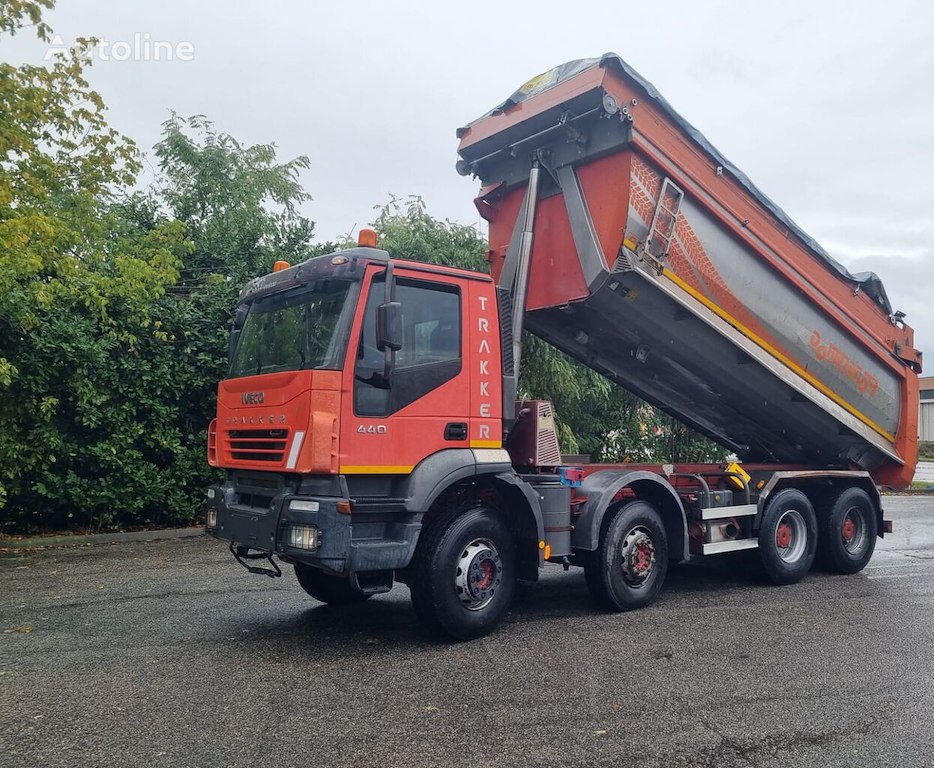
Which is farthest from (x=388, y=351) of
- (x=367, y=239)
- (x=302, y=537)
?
(x=302, y=537)

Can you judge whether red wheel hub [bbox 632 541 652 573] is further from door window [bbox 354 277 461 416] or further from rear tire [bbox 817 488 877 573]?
rear tire [bbox 817 488 877 573]

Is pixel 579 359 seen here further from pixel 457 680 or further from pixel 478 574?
pixel 457 680

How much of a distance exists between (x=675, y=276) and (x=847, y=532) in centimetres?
422

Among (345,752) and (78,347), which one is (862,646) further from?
(78,347)

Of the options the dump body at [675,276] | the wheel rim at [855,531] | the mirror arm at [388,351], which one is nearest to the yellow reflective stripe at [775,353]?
the dump body at [675,276]

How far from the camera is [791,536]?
27.0ft

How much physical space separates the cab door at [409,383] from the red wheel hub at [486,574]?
2.90 feet

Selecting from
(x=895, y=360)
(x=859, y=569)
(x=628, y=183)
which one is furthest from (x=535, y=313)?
(x=859, y=569)

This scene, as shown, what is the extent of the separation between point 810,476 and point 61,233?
9.14 metres

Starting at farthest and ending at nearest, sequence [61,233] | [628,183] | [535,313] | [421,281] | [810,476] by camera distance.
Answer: [61,233], [810,476], [535,313], [628,183], [421,281]

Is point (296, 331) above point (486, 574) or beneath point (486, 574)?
above

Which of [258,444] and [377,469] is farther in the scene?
[258,444]

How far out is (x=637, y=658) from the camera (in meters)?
5.28

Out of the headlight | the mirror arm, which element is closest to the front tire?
the headlight
